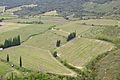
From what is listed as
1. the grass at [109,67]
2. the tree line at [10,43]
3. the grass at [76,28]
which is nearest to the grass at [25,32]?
the tree line at [10,43]

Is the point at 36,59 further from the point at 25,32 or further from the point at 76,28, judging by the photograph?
the point at 76,28

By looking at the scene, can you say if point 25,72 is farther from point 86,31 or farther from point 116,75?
point 86,31

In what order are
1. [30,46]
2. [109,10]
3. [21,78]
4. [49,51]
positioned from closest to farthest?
[21,78]
[49,51]
[30,46]
[109,10]

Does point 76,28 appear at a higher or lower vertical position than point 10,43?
lower

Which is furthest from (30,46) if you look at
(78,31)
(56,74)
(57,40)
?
(56,74)

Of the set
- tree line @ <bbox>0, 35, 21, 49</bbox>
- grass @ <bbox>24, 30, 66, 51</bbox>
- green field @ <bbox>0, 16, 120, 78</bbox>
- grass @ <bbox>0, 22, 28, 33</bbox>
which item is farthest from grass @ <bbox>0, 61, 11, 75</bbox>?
grass @ <bbox>0, 22, 28, 33</bbox>

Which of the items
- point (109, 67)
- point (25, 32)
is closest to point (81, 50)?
point (109, 67)
